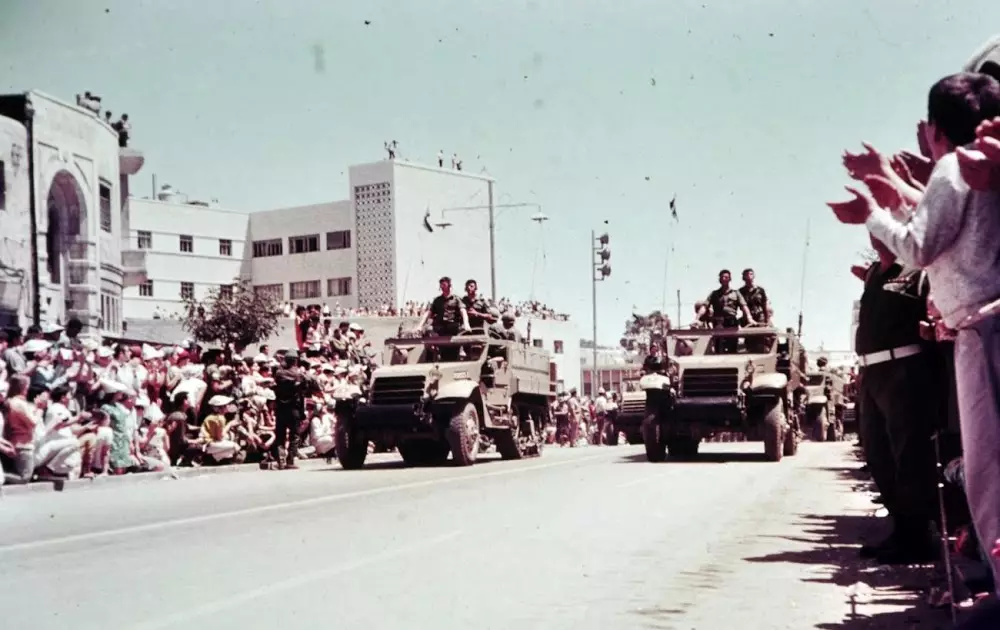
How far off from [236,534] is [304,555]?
5.15 feet

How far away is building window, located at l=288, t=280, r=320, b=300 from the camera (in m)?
77.9

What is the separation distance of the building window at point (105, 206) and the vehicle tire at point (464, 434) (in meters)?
25.2

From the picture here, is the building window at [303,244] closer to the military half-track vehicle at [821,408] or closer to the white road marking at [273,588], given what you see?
the military half-track vehicle at [821,408]

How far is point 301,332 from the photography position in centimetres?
2939

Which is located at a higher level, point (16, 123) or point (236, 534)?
point (16, 123)

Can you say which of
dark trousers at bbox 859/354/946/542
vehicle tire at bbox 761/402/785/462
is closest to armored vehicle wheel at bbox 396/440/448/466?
vehicle tire at bbox 761/402/785/462

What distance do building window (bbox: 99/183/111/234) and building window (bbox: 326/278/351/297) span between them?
32.4 metres

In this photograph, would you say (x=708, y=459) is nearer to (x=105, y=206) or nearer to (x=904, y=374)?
(x=904, y=374)

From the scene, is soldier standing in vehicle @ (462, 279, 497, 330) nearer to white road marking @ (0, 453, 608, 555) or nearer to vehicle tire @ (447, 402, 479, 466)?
vehicle tire @ (447, 402, 479, 466)

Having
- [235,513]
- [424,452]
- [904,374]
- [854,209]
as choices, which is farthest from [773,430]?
[854,209]

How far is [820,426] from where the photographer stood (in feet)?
114

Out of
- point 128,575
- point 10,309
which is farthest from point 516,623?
point 10,309

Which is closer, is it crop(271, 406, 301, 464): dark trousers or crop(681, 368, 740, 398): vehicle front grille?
crop(681, 368, 740, 398): vehicle front grille

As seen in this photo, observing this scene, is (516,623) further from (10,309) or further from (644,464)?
(10,309)
